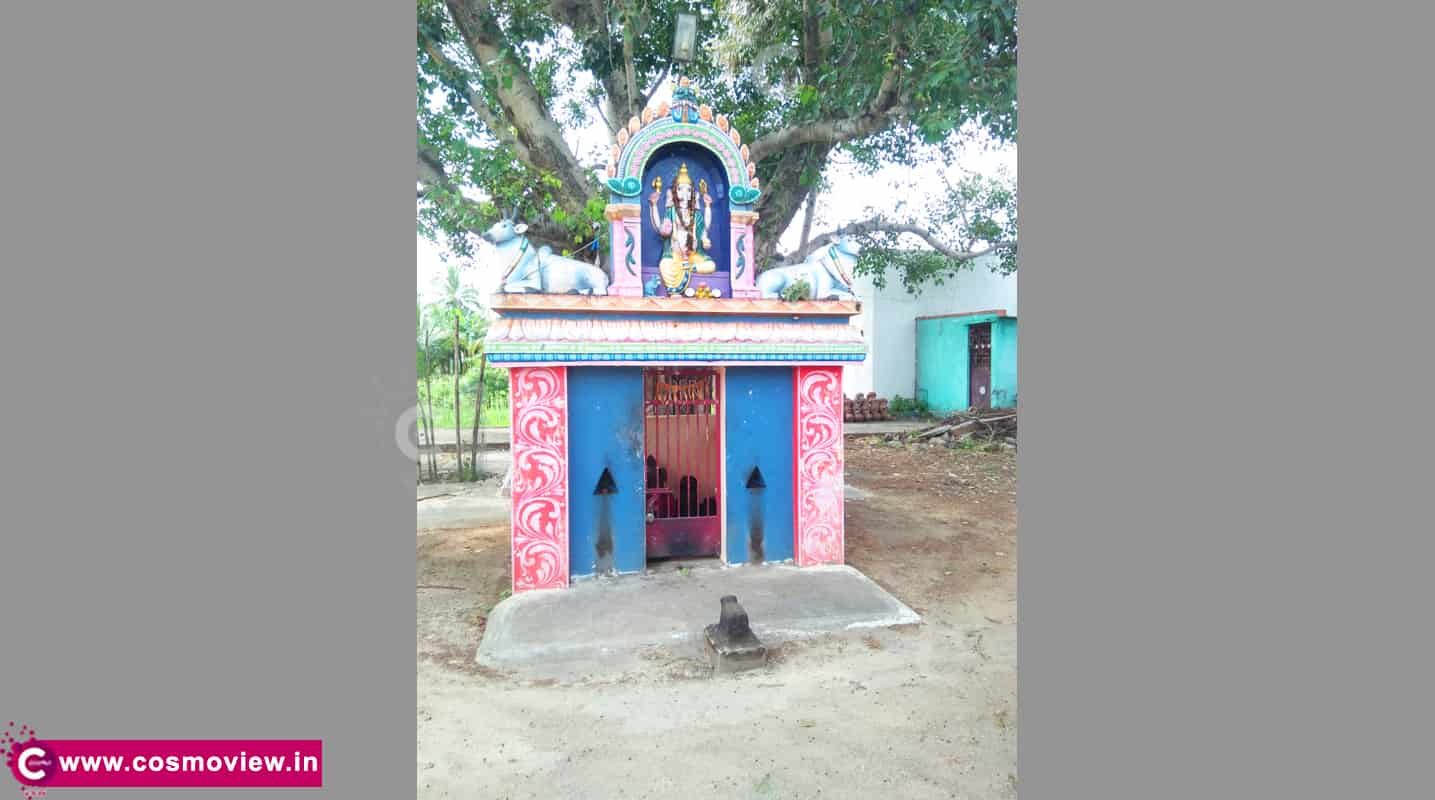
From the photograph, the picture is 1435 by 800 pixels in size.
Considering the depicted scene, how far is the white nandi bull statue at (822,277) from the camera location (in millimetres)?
6699

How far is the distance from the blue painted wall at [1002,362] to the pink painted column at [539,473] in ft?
51.6

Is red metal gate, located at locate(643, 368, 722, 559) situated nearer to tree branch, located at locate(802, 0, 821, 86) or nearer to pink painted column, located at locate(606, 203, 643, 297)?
pink painted column, located at locate(606, 203, 643, 297)

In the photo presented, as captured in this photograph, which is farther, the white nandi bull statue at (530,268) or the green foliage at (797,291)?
the green foliage at (797,291)

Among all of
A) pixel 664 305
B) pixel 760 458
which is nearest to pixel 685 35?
pixel 664 305

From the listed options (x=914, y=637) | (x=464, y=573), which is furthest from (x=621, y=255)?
(x=914, y=637)

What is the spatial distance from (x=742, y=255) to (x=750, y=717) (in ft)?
13.3

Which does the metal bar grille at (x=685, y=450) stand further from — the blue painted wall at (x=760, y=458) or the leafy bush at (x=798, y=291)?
the leafy bush at (x=798, y=291)

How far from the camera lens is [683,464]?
711 cm

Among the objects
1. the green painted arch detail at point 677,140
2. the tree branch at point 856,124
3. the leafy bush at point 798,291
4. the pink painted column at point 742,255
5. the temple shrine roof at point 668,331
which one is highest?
the tree branch at point 856,124

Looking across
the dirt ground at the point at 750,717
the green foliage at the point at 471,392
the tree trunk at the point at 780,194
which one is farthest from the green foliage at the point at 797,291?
the green foliage at the point at 471,392

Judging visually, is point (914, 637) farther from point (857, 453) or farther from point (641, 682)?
point (857, 453)

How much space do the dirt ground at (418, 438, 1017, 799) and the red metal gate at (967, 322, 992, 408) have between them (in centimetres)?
1437

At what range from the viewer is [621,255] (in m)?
6.46

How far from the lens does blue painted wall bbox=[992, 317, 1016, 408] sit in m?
19.4
